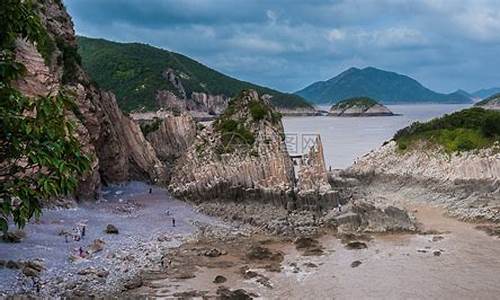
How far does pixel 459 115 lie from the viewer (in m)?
65.4

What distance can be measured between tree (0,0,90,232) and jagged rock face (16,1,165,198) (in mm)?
28901

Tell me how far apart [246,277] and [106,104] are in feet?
131

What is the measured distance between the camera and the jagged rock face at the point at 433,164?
165 ft

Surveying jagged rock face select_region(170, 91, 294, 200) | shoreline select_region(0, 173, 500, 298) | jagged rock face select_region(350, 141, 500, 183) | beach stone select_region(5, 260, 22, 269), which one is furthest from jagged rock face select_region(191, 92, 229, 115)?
beach stone select_region(5, 260, 22, 269)

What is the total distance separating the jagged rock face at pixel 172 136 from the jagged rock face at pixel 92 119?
1583 centimetres

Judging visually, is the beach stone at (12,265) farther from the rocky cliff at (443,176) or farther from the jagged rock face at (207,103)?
the jagged rock face at (207,103)

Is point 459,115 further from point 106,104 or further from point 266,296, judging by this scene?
point 266,296

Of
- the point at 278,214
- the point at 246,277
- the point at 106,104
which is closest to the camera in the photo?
the point at 246,277

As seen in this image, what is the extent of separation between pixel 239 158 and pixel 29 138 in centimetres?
3786

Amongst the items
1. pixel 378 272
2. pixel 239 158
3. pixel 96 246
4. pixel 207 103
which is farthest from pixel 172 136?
pixel 207 103

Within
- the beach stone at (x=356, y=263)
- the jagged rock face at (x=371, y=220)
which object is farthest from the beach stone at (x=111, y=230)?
the beach stone at (x=356, y=263)

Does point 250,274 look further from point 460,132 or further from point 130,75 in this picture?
point 130,75

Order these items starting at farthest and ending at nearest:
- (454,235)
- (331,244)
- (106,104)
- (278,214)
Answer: (106,104) < (278,214) < (454,235) < (331,244)

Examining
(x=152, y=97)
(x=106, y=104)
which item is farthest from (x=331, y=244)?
(x=152, y=97)
